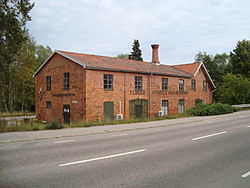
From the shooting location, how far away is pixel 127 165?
614 centimetres

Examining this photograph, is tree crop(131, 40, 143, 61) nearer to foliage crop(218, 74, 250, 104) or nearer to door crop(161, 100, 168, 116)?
foliage crop(218, 74, 250, 104)

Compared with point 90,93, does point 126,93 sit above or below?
above

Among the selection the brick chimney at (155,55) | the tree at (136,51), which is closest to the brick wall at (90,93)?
the brick chimney at (155,55)

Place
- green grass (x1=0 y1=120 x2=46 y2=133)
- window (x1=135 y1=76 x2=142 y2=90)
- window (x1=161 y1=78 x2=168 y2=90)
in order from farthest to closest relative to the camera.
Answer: window (x1=161 y1=78 x2=168 y2=90) < window (x1=135 y1=76 x2=142 y2=90) < green grass (x1=0 y1=120 x2=46 y2=133)

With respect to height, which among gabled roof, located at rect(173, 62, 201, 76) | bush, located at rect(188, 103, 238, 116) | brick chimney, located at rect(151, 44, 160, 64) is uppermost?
brick chimney, located at rect(151, 44, 160, 64)

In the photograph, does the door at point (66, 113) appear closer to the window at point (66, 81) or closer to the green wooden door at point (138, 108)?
the window at point (66, 81)

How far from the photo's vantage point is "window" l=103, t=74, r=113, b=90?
2051 centimetres

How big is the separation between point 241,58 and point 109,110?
37245 mm

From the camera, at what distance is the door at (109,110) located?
20203 millimetres

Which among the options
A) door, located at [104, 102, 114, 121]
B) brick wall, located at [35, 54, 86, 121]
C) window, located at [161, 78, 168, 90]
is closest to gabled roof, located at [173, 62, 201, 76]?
window, located at [161, 78, 168, 90]

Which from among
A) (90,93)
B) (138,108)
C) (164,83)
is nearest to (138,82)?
(138,108)

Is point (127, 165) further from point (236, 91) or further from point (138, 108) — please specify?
point (236, 91)

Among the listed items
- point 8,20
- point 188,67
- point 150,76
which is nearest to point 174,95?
point 150,76

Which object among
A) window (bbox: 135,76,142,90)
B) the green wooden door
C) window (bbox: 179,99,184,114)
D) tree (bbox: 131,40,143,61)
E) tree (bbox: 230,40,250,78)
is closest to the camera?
the green wooden door
